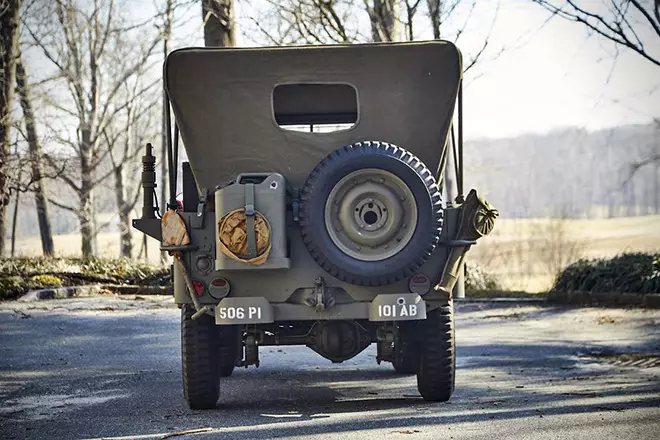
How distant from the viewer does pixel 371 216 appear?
25.4 feet

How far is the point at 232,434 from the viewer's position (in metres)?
6.84

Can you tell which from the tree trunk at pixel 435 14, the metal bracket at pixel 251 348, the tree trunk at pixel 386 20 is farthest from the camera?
the tree trunk at pixel 435 14

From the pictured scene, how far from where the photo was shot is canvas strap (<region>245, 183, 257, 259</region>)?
7.51 m

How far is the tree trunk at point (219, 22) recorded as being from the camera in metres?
17.8

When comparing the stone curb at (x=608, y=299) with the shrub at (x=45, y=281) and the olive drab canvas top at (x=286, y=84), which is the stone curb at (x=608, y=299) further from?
the shrub at (x=45, y=281)

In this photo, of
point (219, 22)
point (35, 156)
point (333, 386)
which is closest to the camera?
point (333, 386)

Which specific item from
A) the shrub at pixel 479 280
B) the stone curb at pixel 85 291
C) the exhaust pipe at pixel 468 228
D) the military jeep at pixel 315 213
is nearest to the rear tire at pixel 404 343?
the military jeep at pixel 315 213

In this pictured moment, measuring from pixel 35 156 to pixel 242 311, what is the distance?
18.9 m

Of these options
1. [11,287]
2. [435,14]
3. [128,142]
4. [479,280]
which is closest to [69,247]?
[128,142]

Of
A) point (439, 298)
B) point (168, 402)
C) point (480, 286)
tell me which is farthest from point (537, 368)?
point (480, 286)

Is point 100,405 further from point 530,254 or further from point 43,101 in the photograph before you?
point 530,254

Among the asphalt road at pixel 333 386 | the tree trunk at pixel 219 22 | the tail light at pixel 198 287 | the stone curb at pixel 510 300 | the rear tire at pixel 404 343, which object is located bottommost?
the asphalt road at pixel 333 386

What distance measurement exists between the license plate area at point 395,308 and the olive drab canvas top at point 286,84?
1.26m

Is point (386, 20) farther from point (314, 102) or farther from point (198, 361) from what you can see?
point (198, 361)
